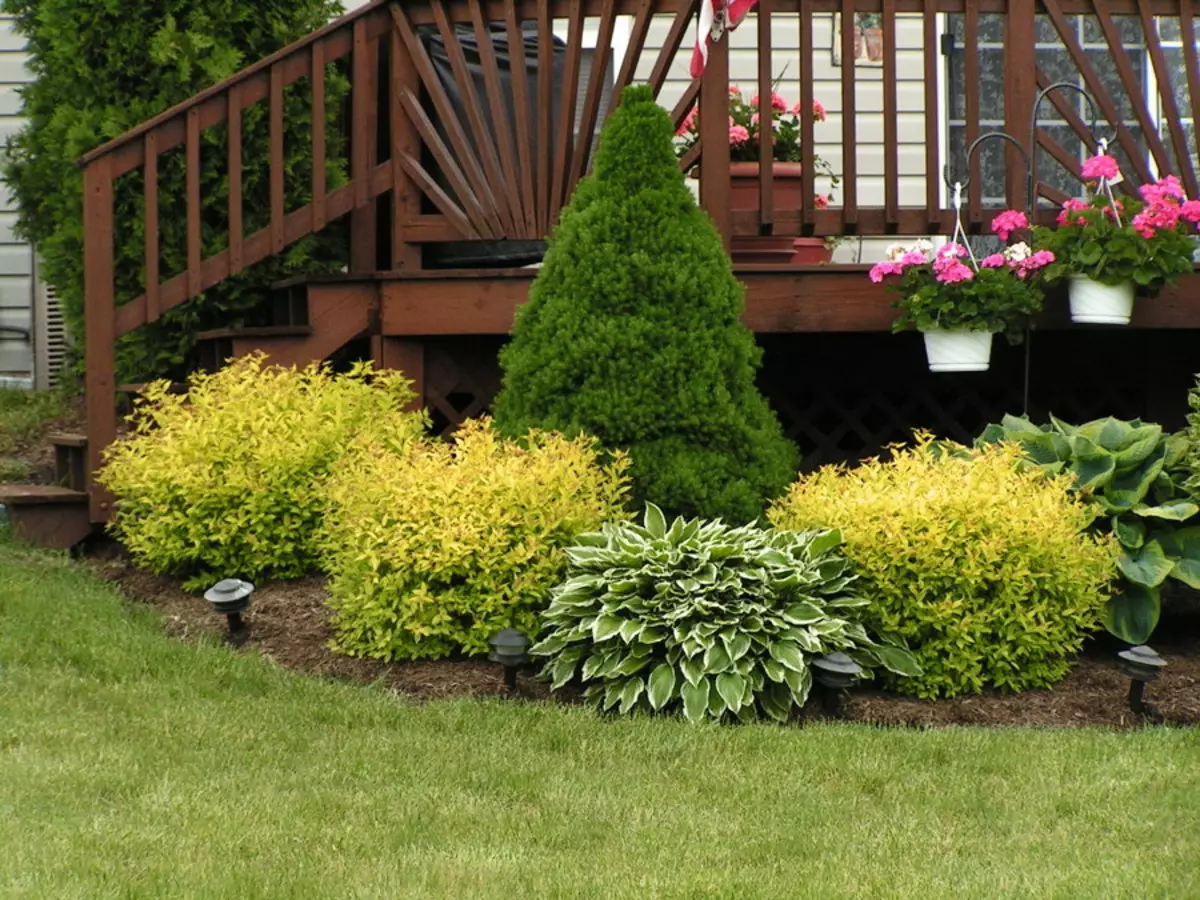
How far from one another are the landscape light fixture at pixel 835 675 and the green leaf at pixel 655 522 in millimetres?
730

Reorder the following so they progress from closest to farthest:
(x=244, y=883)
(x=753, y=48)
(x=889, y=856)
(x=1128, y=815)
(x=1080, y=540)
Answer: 1. (x=244, y=883)
2. (x=889, y=856)
3. (x=1128, y=815)
4. (x=1080, y=540)
5. (x=753, y=48)

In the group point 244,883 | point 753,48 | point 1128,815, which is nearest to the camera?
point 244,883

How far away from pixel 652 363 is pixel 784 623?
47.7 inches

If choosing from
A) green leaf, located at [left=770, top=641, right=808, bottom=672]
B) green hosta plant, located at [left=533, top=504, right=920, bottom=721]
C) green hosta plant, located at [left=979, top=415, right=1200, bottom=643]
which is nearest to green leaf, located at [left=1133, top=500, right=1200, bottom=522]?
green hosta plant, located at [left=979, top=415, right=1200, bottom=643]

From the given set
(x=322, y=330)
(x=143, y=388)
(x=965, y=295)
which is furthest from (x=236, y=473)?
(x=965, y=295)

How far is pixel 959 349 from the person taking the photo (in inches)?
275

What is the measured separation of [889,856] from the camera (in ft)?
13.1

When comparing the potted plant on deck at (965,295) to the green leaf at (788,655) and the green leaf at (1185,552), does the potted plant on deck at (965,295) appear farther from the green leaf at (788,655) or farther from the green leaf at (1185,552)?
the green leaf at (788,655)

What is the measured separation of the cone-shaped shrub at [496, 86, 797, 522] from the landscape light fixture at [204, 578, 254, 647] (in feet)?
3.75

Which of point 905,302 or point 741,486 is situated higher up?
point 905,302

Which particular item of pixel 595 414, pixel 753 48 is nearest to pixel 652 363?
pixel 595 414

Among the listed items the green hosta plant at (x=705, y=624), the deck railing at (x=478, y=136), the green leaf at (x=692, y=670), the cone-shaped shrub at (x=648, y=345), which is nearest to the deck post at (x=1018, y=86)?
the deck railing at (x=478, y=136)

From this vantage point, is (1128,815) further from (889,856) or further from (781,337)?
(781,337)

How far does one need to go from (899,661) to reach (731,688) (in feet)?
2.25
